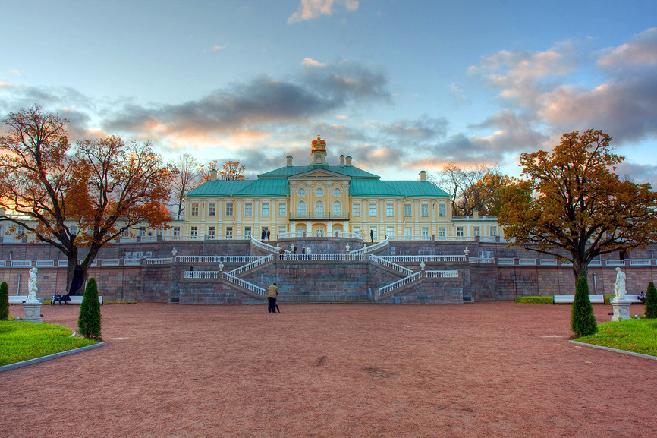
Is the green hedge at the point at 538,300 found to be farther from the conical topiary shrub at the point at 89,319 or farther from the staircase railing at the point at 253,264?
the conical topiary shrub at the point at 89,319

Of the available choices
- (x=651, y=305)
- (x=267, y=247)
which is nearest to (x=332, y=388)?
(x=651, y=305)

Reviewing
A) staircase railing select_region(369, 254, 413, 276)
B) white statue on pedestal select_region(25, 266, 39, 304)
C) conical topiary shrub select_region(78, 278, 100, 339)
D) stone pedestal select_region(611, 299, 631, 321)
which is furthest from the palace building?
conical topiary shrub select_region(78, 278, 100, 339)

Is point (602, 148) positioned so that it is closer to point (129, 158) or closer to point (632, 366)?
point (632, 366)

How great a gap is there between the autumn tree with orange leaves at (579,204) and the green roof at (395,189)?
28886mm

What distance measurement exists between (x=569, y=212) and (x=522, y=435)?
113 feet

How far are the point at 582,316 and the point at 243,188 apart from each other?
56272 mm

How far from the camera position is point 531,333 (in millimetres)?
19688

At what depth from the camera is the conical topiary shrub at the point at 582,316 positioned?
1752 cm

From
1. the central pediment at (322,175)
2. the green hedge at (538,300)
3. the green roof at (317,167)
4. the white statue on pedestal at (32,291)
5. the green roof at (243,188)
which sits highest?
the green roof at (317,167)

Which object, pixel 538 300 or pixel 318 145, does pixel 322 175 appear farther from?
pixel 538 300

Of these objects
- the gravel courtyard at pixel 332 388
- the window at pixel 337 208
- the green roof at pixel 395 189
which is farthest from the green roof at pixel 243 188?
the gravel courtyard at pixel 332 388


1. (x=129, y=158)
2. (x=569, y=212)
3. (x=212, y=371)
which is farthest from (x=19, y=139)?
(x=569, y=212)

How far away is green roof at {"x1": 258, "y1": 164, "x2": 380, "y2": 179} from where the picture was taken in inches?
2926

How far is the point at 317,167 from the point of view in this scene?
72500 millimetres
